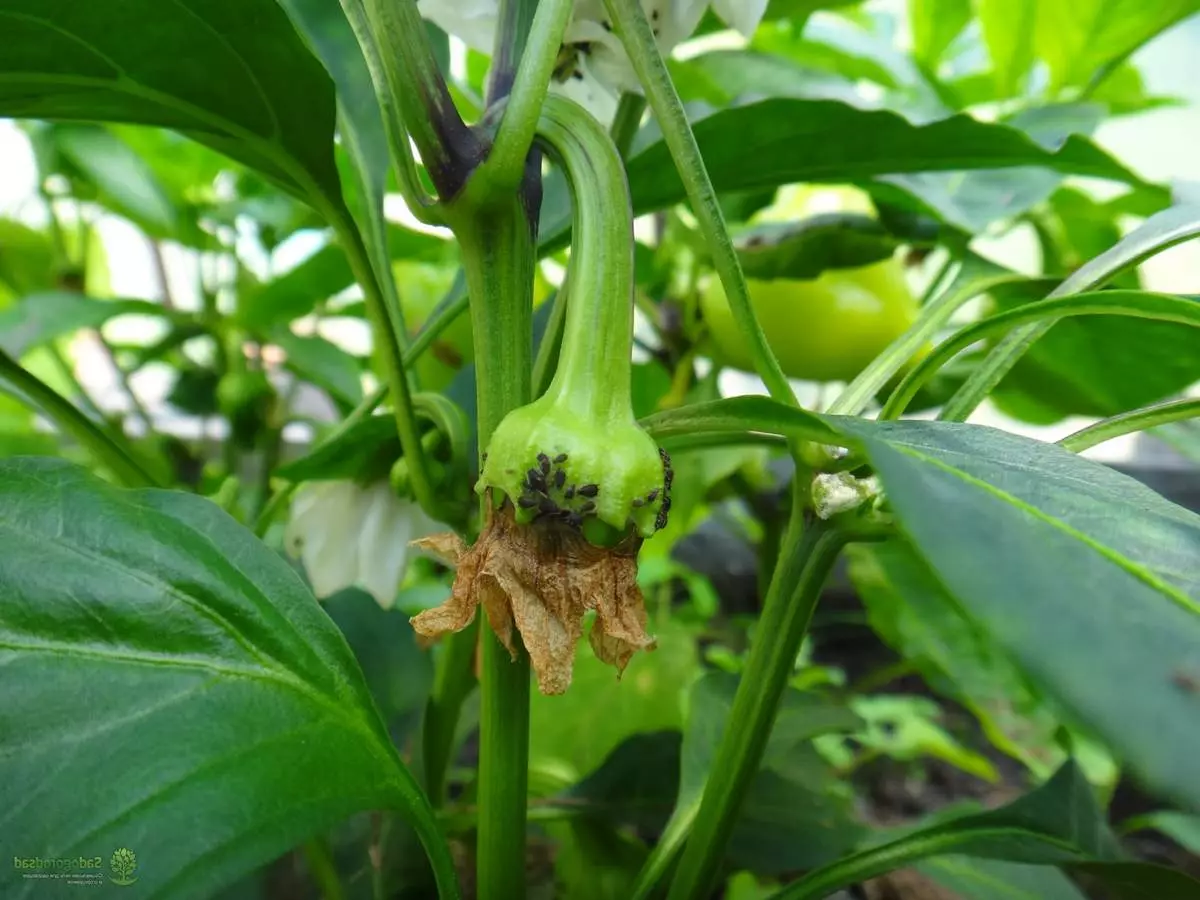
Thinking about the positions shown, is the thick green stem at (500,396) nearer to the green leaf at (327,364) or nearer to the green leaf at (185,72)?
the green leaf at (185,72)

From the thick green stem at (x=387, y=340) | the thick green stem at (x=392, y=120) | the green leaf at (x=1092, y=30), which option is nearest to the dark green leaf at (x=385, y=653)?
the thick green stem at (x=387, y=340)

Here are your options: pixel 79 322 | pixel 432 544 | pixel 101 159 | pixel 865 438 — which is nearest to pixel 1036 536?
pixel 865 438

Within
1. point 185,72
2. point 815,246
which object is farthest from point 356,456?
point 815,246

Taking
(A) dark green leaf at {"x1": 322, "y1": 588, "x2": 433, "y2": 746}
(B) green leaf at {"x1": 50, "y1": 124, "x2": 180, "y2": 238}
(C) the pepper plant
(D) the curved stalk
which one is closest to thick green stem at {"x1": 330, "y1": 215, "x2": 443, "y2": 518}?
(C) the pepper plant

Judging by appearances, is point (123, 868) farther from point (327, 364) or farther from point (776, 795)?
point (327, 364)

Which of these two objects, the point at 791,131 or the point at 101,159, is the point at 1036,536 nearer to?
the point at 791,131
